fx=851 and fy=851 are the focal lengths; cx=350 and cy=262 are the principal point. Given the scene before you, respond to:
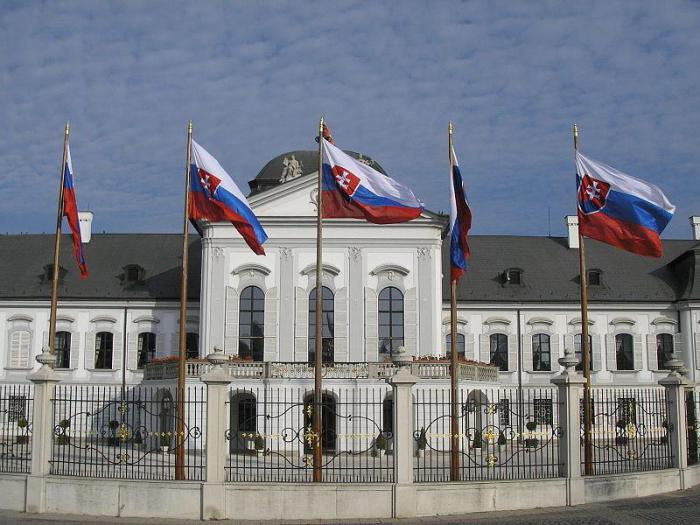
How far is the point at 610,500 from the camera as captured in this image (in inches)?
684

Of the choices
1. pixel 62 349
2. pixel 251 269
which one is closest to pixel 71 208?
pixel 251 269

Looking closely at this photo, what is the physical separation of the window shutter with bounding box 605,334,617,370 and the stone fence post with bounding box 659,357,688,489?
22111 mm

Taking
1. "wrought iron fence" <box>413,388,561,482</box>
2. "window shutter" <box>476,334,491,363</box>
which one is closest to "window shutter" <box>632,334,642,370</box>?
"window shutter" <box>476,334,491,363</box>

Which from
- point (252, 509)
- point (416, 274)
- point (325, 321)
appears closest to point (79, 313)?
point (325, 321)

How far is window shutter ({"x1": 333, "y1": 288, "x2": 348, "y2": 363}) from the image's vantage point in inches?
1382

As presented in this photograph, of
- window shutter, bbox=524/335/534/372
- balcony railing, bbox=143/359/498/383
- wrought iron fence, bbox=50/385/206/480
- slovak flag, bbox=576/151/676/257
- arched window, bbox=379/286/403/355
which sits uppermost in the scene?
slovak flag, bbox=576/151/676/257

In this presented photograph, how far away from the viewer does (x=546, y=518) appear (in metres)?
15.5

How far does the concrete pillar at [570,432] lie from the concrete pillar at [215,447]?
680 centimetres

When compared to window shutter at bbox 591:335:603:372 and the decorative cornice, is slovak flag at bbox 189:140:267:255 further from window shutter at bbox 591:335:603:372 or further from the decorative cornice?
window shutter at bbox 591:335:603:372

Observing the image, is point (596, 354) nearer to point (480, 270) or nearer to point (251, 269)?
point (480, 270)

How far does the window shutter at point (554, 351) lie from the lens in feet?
137

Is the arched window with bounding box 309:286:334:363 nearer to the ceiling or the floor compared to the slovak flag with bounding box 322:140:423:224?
nearer to the floor

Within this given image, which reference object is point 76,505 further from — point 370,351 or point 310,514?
point 370,351

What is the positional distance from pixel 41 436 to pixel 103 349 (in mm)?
25516
